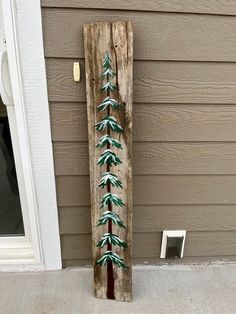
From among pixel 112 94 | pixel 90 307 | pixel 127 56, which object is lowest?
pixel 90 307

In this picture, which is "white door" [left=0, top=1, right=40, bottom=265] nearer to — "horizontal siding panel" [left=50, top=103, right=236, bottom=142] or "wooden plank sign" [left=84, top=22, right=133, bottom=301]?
"horizontal siding panel" [left=50, top=103, right=236, bottom=142]

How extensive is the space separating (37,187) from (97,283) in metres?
0.56

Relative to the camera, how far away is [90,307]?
1.44 metres

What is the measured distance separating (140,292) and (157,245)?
0.26 metres

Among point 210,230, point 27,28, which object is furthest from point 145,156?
point 27,28

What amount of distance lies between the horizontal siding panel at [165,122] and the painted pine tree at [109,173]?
6.0 inches

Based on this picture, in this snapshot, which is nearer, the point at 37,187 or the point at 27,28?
the point at 27,28

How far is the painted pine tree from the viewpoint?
117 centimetres

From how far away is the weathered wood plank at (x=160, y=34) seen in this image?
1.18 metres

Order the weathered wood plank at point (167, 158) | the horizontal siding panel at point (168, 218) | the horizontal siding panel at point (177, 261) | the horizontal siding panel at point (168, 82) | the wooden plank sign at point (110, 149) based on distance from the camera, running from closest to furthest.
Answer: the wooden plank sign at point (110, 149)
the horizontal siding panel at point (168, 82)
the weathered wood plank at point (167, 158)
the horizontal siding panel at point (168, 218)
the horizontal siding panel at point (177, 261)

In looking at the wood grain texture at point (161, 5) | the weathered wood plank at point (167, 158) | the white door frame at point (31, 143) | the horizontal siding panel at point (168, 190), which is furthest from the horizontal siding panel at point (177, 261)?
the wood grain texture at point (161, 5)

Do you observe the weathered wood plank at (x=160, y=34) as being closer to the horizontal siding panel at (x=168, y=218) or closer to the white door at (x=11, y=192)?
the white door at (x=11, y=192)

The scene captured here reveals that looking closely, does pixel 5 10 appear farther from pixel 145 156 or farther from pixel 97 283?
pixel 97 283

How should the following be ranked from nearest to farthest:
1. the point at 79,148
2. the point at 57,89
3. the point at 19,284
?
the point at 57,89 < the point at 79,148 < the point at 19,284
